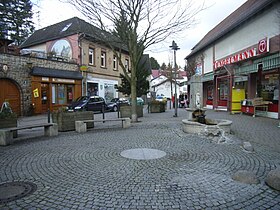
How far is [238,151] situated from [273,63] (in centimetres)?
718

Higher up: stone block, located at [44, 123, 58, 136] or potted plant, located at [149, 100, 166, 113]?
potted plant, located at [149, 100, 166, 113]

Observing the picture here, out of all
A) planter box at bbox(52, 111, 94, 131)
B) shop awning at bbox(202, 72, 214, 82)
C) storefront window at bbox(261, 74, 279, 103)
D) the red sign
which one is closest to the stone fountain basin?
planter box at bbox(52, 111, 94, 131)

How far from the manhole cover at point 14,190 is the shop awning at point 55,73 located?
15046 mm

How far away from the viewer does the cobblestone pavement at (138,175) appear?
123 inches

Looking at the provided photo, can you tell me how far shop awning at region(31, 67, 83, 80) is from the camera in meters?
17.2

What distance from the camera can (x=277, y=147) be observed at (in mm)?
6035

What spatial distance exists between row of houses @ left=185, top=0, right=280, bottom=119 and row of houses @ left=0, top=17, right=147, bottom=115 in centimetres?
791

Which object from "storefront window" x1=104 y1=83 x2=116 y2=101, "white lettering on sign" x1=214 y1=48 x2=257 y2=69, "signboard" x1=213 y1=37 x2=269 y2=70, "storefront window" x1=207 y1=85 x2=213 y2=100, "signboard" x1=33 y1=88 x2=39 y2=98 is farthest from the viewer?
"storefront window" x1=104 y1=83 x2=116 y2=101

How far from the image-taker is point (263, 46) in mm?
11617

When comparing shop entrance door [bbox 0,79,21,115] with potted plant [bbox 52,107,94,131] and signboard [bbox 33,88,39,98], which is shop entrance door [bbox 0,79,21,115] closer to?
signboard [bbox 33,88,39,98]

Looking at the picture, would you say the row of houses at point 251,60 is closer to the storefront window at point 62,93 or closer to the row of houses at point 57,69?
the row of houses at point 57,69

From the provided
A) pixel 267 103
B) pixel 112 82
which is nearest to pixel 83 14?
pixel 267 103

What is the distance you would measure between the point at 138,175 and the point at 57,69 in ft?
57.1

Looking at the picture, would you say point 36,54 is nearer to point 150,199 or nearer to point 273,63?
point 273,63
